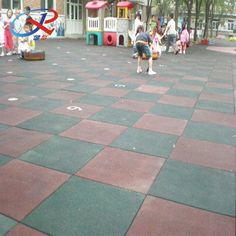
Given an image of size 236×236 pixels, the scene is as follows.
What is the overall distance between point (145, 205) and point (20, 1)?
23614mm

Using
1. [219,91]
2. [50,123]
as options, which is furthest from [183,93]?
[50,123]

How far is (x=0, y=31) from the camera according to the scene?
14.2m

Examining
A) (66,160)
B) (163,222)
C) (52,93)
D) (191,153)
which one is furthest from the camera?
(52,93)

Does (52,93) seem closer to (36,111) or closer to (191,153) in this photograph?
(36,111)

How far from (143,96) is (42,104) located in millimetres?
2346

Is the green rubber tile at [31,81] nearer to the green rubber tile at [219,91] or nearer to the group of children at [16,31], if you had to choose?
the green rubber tile at [219,91]

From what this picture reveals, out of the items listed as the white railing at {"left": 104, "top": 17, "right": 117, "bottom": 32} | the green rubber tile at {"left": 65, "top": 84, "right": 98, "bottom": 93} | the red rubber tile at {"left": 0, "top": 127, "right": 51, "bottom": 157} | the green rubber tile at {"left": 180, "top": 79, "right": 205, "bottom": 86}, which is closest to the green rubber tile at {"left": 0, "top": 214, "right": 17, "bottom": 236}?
the red rubber tile at {"left": 0, "top": 127, "right": 51, "bottom": 157}

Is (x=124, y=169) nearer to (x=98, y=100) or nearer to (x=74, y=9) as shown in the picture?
(x=98, y=100)

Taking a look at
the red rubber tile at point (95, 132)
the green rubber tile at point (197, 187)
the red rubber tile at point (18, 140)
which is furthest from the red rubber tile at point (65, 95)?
the green rubber tile at point (197, 187)

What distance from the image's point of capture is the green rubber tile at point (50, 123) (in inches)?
219

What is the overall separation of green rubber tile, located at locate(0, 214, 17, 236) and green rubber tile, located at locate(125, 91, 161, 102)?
4.99 metres

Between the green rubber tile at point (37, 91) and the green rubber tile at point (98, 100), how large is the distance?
1020mm

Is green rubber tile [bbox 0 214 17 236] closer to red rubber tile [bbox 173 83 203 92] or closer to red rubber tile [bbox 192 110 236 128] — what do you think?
red rubber tile [bbox 192 110 236 128]

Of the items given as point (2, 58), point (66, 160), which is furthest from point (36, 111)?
point (2, 58)
